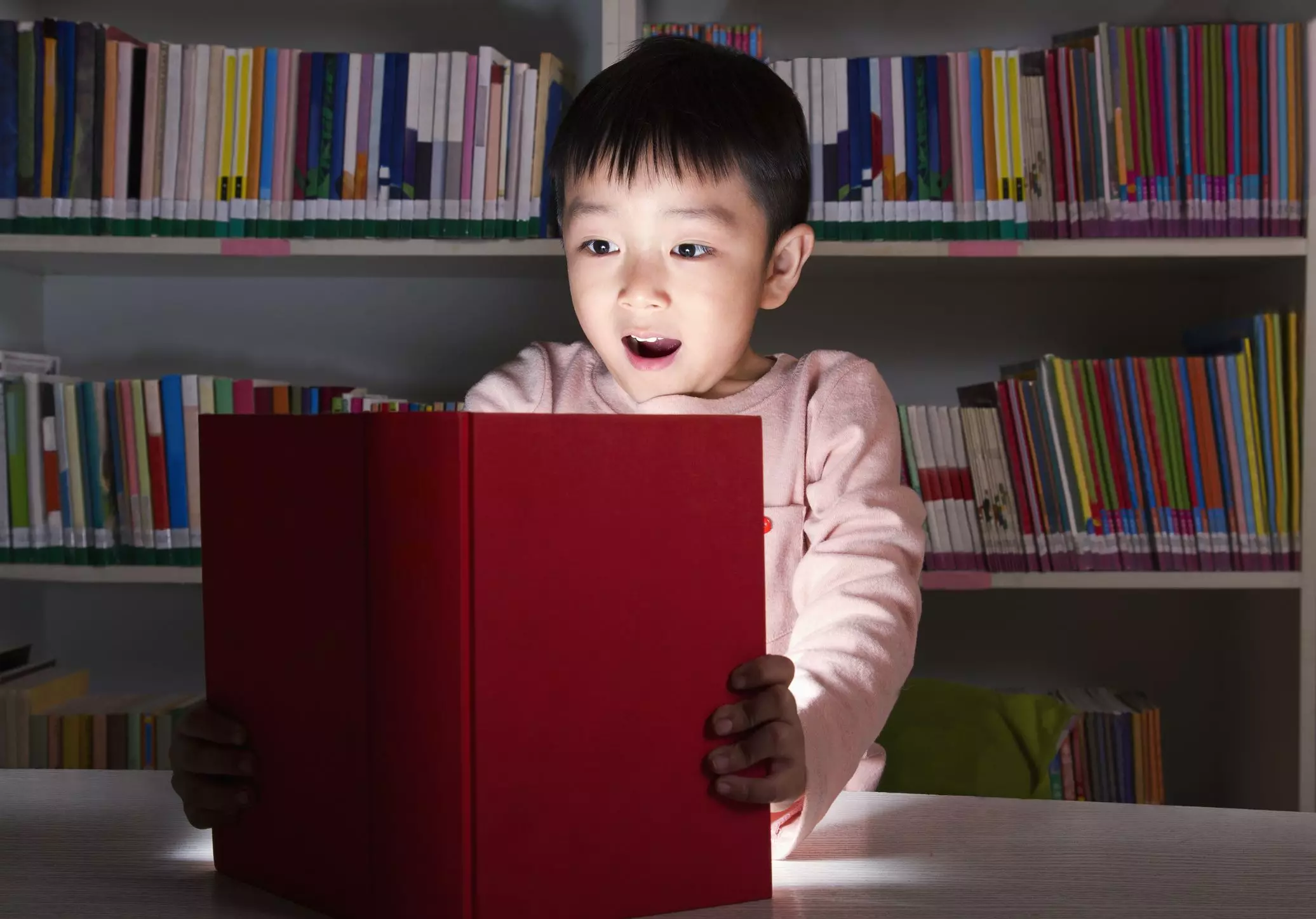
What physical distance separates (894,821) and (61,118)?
1646 millimetres

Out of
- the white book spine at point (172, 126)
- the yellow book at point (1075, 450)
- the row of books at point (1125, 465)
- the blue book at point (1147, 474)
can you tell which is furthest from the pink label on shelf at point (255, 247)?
the blue book at point (1147, 474)

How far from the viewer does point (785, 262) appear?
1.08 metres

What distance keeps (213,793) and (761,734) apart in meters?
0.28

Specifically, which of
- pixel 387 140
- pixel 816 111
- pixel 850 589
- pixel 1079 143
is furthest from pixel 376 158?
pixel 850 589

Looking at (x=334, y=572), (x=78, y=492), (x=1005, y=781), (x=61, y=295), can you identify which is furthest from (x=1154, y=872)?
(x=61, y=295)

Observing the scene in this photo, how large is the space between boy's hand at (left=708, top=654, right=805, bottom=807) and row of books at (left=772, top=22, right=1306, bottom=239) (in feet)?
4.12

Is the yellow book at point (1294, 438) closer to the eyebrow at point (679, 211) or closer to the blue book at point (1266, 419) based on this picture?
the blue book at point (1266, 419)

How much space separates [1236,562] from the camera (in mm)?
1712

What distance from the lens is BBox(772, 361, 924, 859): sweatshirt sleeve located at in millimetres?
670

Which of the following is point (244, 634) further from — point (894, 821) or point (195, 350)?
point (195, 350)

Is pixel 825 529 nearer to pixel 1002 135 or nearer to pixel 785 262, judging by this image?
pixel 785 262

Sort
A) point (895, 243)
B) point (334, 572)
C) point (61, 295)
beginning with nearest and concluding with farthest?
point (334, 572) < point (895, 243) < point (61, 295)

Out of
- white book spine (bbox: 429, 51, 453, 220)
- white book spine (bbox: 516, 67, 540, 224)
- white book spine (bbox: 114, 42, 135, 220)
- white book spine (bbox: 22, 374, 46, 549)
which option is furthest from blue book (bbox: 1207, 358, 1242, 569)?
white book spine (bbox: 22, 374, 46, 549)

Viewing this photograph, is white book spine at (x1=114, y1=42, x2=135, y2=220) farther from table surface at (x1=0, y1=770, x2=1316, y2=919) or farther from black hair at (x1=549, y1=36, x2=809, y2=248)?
table surface at (x1=0, y1=770, x2=1316, y2=919)
